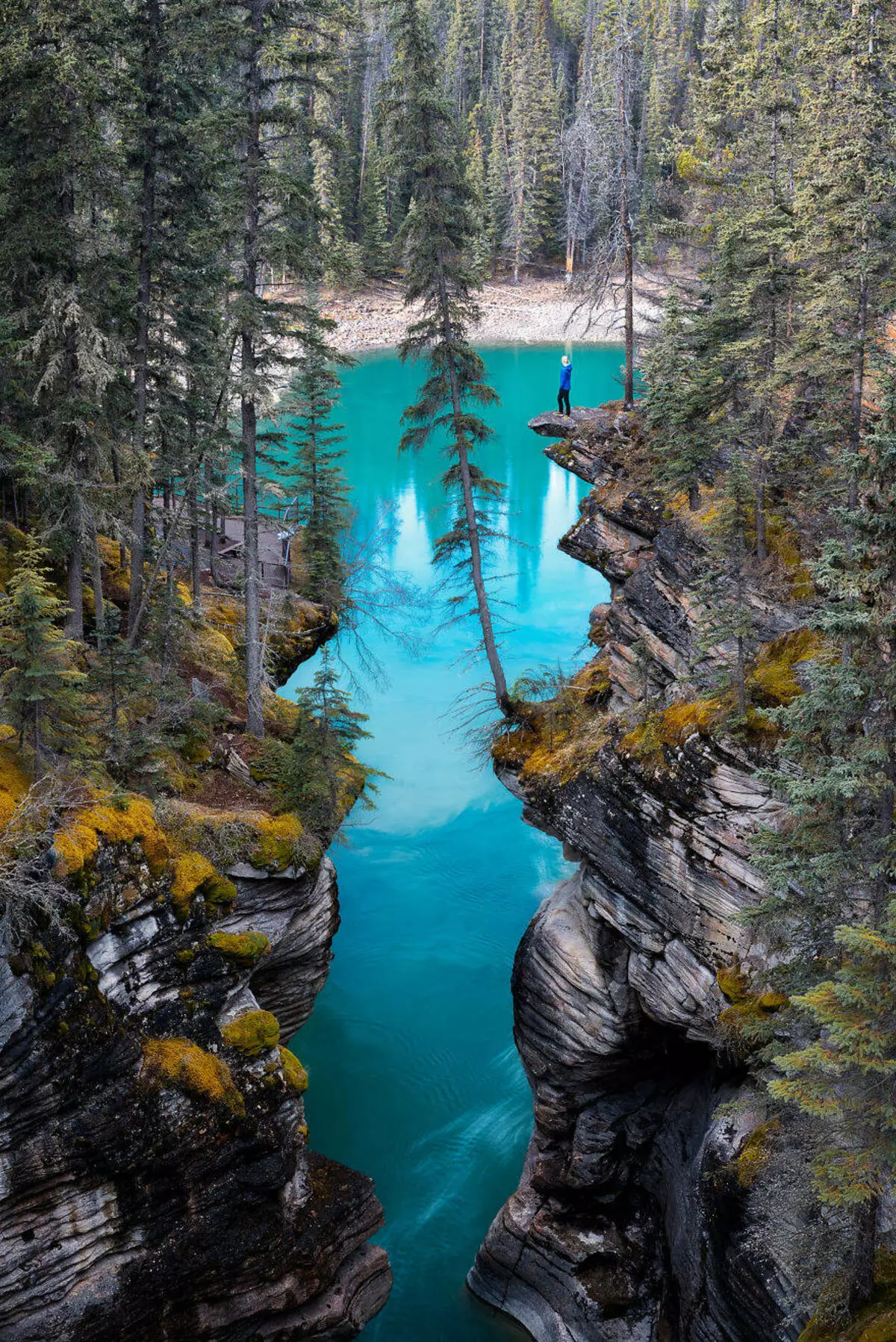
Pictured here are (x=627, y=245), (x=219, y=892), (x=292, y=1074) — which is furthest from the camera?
(x=627, y=245)

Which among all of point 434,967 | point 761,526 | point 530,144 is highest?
point 530,144

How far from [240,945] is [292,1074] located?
210cm

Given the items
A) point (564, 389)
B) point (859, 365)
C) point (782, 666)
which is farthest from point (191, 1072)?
point (564, 389)

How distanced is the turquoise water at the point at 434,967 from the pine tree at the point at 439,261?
5.12 meters

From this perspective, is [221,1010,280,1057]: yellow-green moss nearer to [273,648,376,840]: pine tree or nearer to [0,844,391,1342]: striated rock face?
[0,844,391,1342]: striated rock face

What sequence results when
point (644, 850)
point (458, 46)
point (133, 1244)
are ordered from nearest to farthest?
point (133, 1244) < point (644, 850) < point (458, 46)

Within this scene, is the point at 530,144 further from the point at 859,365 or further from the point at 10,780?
the point at 10,780

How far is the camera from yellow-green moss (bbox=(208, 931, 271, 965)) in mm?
13797

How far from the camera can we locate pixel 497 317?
2817 inches

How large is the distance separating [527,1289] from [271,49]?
20424 mm

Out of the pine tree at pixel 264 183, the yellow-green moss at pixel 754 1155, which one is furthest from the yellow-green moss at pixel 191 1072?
the pine tree at pixel 264 183

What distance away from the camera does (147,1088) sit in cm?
1230

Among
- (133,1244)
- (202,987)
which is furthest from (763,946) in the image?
(133,1244)

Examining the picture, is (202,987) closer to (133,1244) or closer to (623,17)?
(133,1244)
